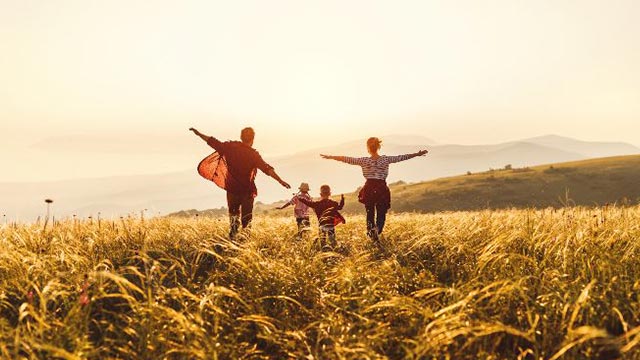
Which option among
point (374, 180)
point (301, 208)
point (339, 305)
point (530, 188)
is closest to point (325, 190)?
point (374, 180)

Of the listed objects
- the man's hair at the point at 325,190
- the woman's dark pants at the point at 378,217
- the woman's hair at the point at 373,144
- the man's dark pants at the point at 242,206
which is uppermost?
the woman's hair at the point at 373,144

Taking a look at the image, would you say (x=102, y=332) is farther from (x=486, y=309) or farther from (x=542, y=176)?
(x=542, y=176)

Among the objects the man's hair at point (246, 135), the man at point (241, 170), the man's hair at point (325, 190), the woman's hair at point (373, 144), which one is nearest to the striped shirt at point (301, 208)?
the man's hair at point (325, 190)

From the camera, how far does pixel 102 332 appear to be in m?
4.87

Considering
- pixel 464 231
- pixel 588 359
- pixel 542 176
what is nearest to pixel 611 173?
pixel 542 176

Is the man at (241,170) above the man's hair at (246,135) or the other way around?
the other way around

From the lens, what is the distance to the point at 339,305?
17.4ft

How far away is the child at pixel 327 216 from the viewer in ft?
30.0

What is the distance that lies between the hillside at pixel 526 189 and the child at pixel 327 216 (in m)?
40.1

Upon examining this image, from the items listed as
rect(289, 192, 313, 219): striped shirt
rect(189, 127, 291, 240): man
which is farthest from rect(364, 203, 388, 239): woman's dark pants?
rect(289, 192, 313, 219): striped shirt

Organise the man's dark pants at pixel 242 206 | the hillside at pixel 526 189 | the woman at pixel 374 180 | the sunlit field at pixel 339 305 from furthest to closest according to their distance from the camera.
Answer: the hillside at pixel 526 189, the woman at pixel 374 180, the man's dark pants at pixel 242 206, the sunlit field at pixel 339 305

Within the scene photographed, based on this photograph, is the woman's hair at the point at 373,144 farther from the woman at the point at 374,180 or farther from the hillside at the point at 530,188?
the hillside at the point at 530,188

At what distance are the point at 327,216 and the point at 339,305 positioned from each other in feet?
14.6

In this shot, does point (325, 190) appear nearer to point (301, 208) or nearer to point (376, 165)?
point (376, 165)
